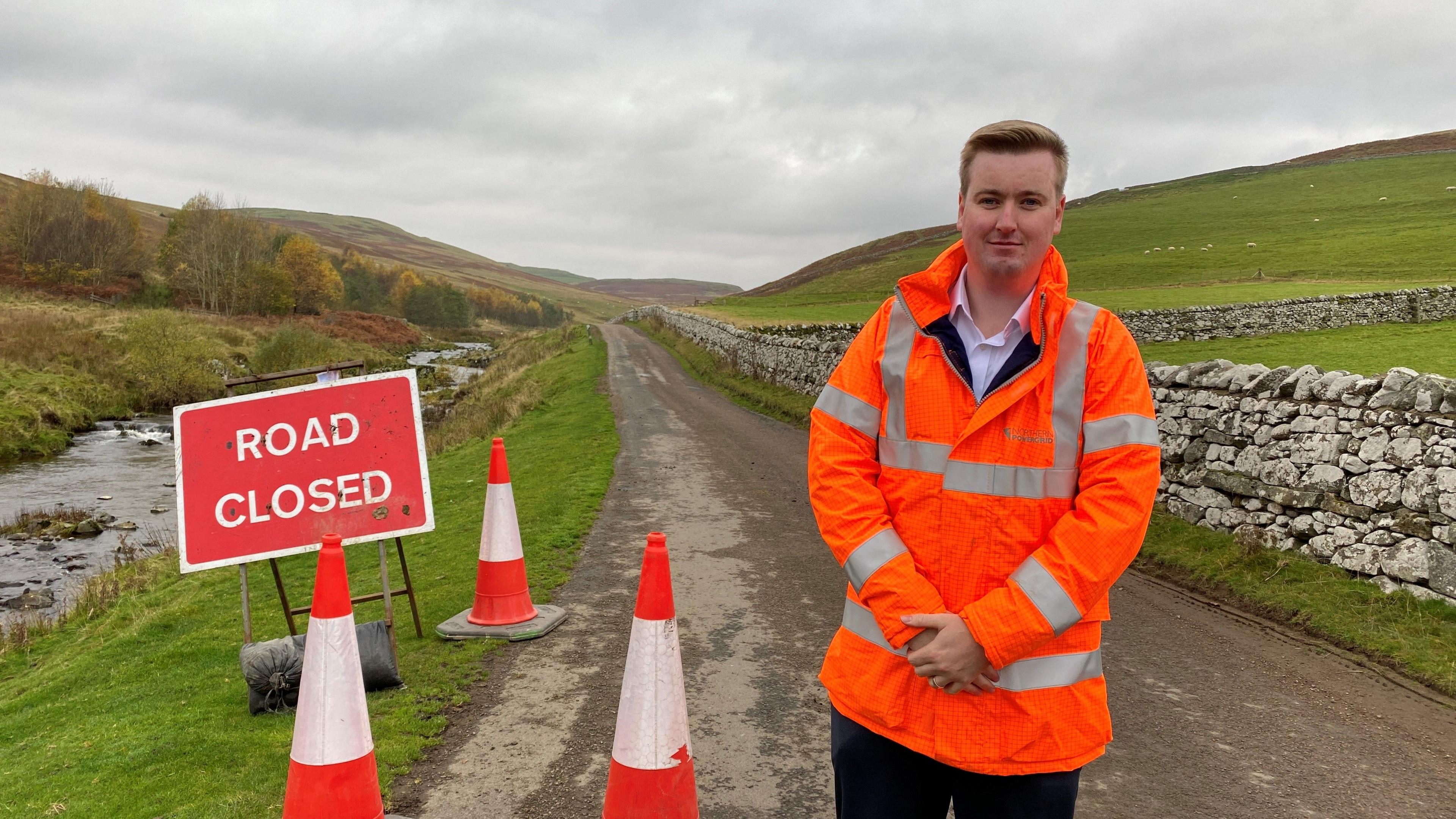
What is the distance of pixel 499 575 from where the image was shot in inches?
245

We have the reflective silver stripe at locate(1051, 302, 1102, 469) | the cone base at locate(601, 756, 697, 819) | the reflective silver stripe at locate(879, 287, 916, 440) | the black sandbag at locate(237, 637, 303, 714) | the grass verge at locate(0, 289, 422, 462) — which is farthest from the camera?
the grass verge at locate(0, 289, 422, 462)

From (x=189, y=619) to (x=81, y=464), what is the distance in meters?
16.4

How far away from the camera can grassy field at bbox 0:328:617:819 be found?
165 inches

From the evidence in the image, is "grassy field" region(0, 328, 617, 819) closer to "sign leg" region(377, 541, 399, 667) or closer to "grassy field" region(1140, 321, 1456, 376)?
"sign leg" region(377, 541, 399, 667)

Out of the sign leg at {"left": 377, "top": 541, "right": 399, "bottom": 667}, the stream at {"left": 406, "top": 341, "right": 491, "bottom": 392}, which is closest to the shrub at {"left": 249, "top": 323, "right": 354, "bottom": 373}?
the stream at {"left": 406, "top": 341, "right": 491, "bottom": 392}

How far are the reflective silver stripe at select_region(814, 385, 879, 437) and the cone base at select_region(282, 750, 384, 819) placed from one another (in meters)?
2.47

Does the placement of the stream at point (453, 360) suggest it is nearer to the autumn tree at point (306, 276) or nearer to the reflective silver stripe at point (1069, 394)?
the autumn tree at point (306, 276)

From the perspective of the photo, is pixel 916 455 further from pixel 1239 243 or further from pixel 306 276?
pixel 306 276

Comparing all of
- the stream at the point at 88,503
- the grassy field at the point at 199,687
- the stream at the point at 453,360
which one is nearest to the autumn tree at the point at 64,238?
the stream at the point at 453,360

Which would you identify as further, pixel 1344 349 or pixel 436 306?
pixel 436 306

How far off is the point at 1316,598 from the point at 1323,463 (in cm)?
125

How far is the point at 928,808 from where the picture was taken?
2229mm

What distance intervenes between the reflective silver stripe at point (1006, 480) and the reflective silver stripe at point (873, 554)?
0.19 m

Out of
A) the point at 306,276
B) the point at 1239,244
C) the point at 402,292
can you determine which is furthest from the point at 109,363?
the point at 402,292
